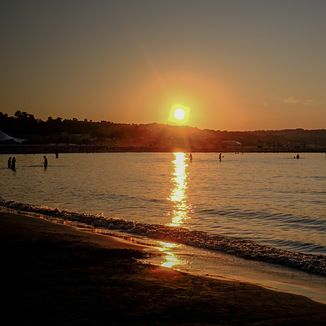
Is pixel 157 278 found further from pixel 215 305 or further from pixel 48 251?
pixel 48 251

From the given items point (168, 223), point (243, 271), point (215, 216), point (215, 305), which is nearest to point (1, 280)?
point (215, 305)

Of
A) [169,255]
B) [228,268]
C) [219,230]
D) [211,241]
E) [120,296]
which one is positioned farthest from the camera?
[219,230]

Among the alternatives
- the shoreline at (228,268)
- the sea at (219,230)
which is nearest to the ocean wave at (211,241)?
the sea at (219,230)

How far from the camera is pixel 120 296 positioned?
772 centimetres

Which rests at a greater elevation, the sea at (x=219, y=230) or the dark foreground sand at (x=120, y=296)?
the dark foreground sand at (x=120, y=296)

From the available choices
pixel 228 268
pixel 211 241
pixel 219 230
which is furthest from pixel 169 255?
pixel 219 230

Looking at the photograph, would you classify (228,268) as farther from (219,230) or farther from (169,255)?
(219,230)

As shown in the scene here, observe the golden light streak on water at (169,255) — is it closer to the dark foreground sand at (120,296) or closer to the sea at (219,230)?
the sea at (219,230)

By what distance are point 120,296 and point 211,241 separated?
9.16 meters

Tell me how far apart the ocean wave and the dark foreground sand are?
Result: 14.7ft

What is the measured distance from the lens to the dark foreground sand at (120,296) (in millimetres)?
6660

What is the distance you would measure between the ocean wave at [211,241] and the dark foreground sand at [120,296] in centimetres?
447

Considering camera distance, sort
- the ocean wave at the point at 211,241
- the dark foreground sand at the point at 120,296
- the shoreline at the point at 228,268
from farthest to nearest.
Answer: the ocean wave at the point at 211,241
the shoreline at the point at 228,268
the dark foreground sand at the point at 120,296

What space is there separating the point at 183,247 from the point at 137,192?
78.9ft
